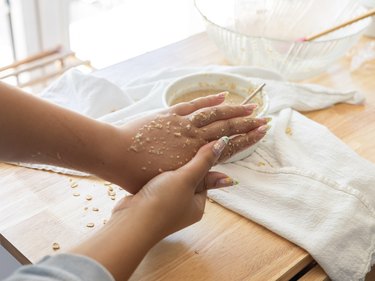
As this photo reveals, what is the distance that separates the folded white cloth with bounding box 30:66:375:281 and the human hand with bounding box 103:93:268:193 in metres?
0.07

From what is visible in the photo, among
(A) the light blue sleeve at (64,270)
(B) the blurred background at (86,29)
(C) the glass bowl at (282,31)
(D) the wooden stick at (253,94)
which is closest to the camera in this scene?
(A) the light blue sleeve at (64,270)

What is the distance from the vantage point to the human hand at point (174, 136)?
0.78m

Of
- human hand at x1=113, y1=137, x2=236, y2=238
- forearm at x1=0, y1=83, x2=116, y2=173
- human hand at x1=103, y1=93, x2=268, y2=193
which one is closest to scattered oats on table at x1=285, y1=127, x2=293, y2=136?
human hand at x1=103, y1=93, x2=268, y2=193

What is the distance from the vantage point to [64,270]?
0.59m

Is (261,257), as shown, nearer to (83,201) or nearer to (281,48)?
(83,201)

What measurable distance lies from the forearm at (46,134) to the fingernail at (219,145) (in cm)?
16

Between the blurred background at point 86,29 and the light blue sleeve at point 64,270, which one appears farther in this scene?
the blurred background at point 86,29

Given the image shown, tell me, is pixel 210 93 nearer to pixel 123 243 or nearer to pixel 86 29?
pixel 123 243

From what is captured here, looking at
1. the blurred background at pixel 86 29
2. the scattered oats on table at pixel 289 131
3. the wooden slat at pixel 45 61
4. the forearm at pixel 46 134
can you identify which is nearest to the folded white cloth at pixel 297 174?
the scattered oats on table at pixel 289 131

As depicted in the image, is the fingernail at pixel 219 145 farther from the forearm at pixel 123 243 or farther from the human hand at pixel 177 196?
the forearm at pixel 123 243

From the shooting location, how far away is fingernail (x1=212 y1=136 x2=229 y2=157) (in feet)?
2.60

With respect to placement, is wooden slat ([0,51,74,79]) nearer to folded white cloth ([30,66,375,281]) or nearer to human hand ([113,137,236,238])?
folded white cloth ([30,66,375,281])

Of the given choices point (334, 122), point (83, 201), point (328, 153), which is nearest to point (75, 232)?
point (83, 201)

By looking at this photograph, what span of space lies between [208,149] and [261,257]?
0.18 m
